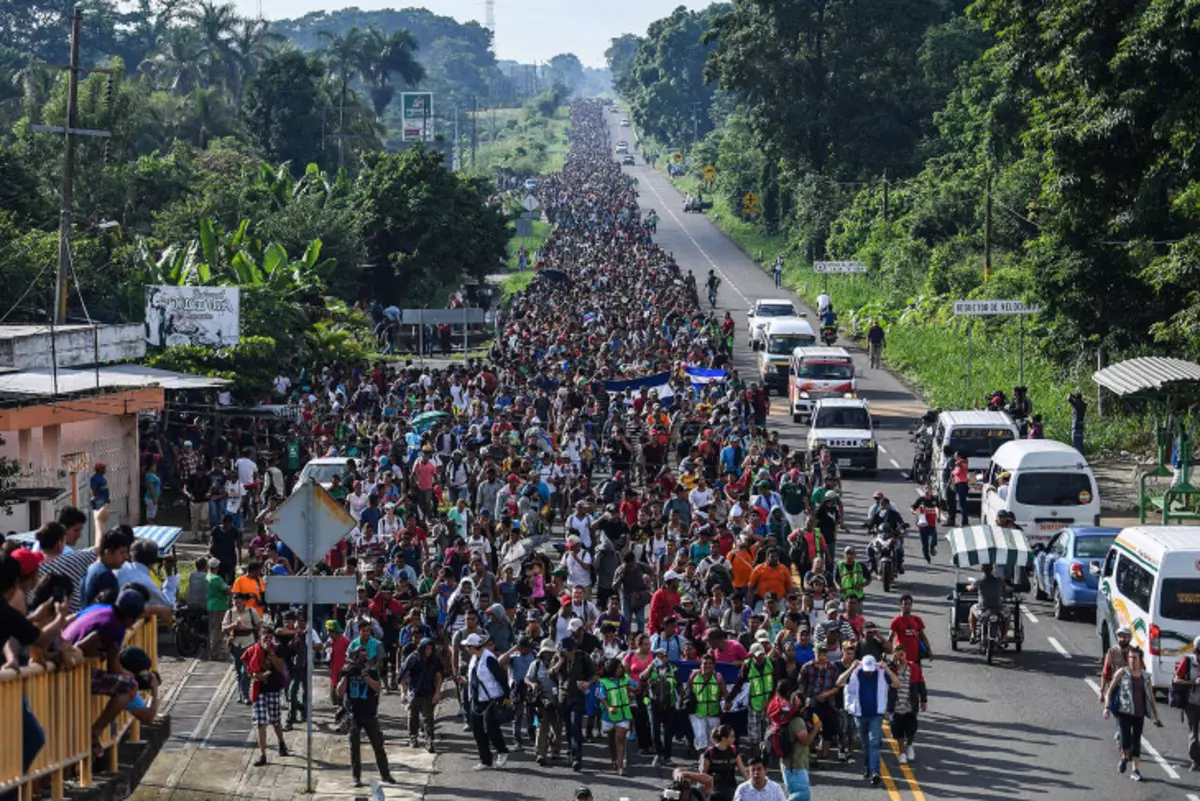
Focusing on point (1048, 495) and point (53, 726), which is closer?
point (53, 726)

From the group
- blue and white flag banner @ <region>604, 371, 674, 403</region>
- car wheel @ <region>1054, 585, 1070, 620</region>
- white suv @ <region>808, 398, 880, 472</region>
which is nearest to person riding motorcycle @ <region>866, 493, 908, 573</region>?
car wheel @ <region>1054, 585, 1070, 620</region>

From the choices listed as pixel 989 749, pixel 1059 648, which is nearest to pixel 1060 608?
pixel 1059 648

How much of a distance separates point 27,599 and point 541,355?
35.4 meters

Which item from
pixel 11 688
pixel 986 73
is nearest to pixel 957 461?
pixel 11 688

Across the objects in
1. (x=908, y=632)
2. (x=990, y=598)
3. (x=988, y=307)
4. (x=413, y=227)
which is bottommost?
(x=990, y=598)

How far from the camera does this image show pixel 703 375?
42.1 metres

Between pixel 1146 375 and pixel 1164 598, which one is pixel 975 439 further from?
pixel 1164 598

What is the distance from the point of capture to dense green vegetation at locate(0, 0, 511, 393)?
44.3m

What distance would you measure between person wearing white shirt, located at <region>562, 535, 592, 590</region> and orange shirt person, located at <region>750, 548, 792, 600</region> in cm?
254

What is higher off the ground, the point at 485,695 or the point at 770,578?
the point at 770,578

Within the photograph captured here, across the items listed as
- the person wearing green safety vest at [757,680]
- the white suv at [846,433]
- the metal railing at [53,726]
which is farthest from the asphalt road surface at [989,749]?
the white suv at [846,433]

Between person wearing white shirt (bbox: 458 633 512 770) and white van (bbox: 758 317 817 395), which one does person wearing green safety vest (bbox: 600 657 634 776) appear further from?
white van (bbox: 758 317 817 395)

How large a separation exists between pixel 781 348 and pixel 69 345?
21412 millimetres

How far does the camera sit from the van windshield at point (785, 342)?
49656 millimetres
